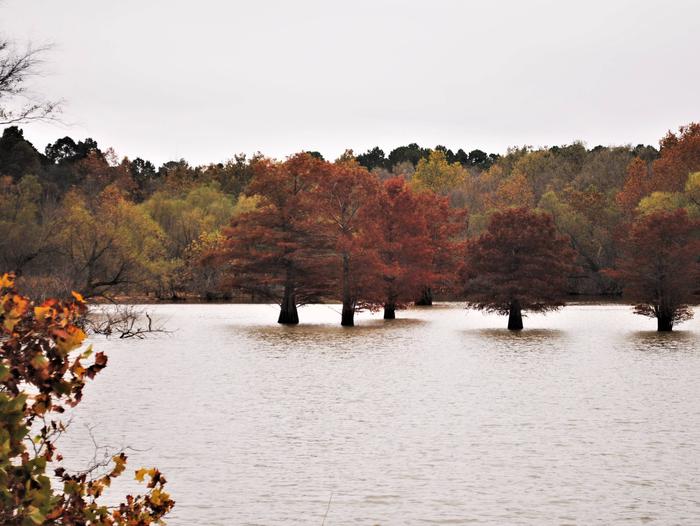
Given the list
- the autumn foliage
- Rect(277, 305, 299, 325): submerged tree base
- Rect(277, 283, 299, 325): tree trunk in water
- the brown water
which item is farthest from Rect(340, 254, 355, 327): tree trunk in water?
the autumn foliage

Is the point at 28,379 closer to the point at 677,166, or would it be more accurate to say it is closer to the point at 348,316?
the point at 348,316

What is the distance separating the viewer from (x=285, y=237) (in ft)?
179

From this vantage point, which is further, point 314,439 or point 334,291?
point 334,291

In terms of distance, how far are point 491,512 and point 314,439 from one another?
5667mm

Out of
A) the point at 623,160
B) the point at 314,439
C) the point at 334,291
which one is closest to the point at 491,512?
the point at 314,439

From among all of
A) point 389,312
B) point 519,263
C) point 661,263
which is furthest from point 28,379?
point 389,312

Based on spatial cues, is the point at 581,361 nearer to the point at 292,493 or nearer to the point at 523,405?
the point at 523,405

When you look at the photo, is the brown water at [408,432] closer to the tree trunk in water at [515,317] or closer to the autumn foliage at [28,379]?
the autumn foliage at [28,379]

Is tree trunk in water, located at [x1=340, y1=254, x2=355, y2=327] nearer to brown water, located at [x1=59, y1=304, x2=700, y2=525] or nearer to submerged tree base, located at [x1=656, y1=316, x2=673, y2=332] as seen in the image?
submerged tree base, located at [x1=656, y1=316, x2=673, y2=332]

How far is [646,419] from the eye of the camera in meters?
18.5

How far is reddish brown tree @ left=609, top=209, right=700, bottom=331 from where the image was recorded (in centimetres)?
4628

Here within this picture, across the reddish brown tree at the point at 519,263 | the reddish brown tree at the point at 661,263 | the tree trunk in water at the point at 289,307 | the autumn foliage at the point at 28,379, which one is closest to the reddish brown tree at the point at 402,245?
the tree trunk in water at the point at 289,307

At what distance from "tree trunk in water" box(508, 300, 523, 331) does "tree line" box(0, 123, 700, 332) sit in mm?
Answer: 1180

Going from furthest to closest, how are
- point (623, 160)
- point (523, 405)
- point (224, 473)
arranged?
point (623, 160) → point (523, 405) → point (224, 473)
